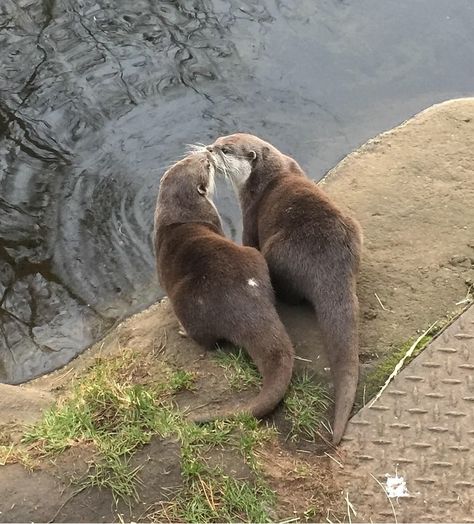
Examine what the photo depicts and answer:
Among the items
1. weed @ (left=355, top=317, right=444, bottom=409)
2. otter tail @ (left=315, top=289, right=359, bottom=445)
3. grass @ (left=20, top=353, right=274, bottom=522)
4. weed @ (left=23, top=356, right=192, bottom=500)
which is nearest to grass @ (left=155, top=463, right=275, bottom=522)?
grass @ (left=20, top=353, right=274, bottom=522)

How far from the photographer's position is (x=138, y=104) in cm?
551

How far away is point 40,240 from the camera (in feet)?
15.6

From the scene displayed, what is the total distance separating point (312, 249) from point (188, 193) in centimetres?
85

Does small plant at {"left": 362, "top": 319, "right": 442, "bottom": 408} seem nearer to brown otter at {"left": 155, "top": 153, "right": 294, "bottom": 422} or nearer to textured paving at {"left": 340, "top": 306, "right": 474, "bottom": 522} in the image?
textured paving at {"left": 340, "top": 306, "right": 474, "bottom": 522}

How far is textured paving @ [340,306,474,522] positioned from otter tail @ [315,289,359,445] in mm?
72

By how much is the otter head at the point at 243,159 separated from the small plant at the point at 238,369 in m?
1.15

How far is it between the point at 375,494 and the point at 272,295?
0.90 metres

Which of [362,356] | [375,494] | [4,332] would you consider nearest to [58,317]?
[4,332]

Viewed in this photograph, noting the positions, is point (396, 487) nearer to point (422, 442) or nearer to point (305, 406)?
point (422, 442)

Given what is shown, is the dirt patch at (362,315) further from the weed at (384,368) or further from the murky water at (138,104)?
the murky water at (138,104)

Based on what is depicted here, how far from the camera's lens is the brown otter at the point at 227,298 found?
3070mm

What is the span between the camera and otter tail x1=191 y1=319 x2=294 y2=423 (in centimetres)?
296

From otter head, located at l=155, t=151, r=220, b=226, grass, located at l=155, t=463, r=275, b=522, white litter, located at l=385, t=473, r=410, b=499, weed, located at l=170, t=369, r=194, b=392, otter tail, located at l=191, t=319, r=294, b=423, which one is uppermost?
otter head, located at l=155, t=151, r=220, b=226

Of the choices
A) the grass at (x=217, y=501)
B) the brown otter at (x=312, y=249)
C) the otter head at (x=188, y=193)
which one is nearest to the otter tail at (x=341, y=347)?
the brown otter at (x=312, y=249)
